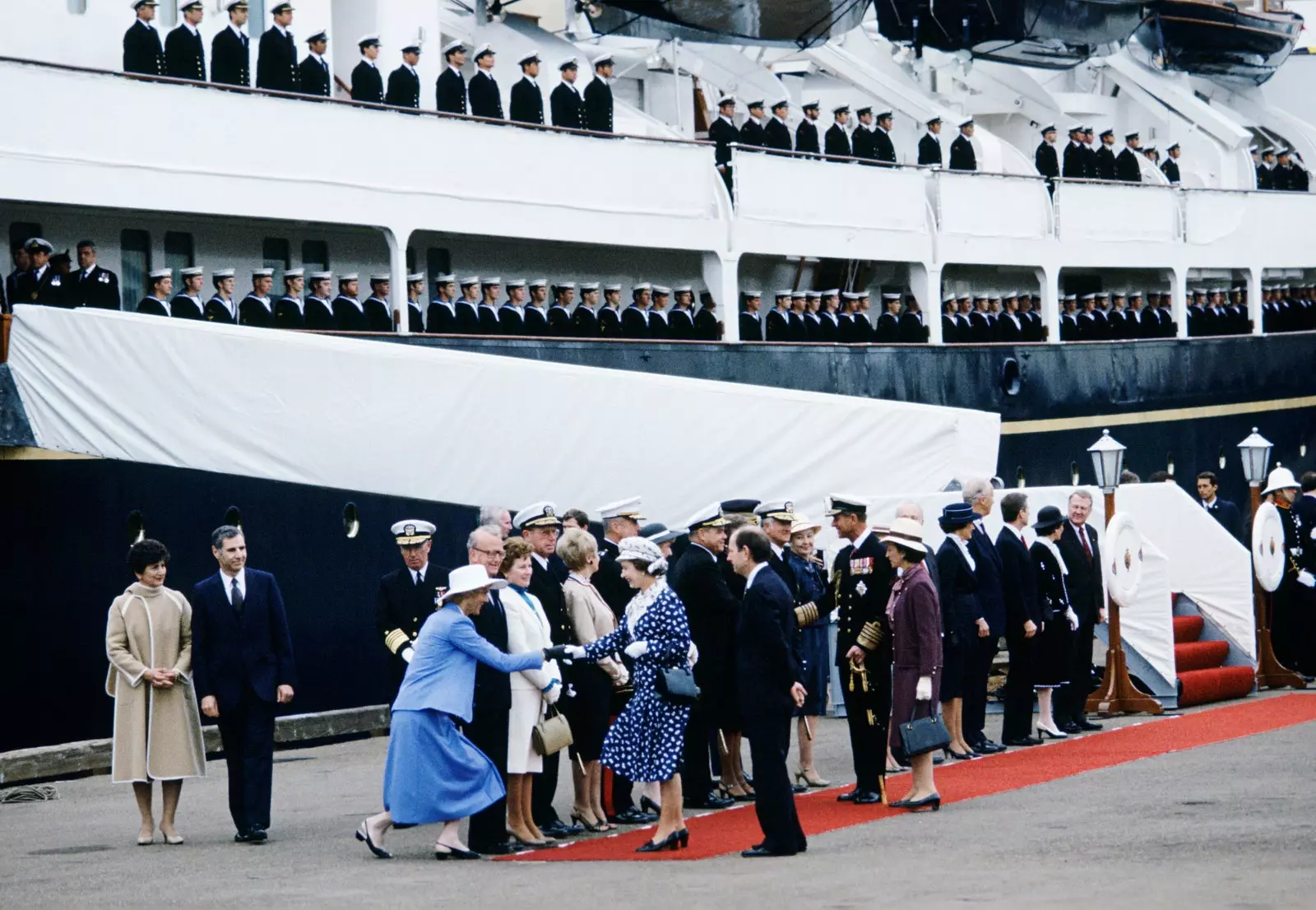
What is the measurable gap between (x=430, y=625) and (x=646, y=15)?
15392 millimetres

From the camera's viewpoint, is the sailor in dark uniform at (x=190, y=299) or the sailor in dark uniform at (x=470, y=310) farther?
the sailor in dark uniform at (x=470, y=310)

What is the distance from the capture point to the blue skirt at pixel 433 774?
29.0 feet

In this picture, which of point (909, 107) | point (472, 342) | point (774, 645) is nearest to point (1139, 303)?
point (909, 107)

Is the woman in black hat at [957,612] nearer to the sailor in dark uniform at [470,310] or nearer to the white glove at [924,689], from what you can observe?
the white glove at [924,689]

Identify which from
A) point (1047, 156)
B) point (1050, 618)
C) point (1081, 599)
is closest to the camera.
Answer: point (1050, 618)

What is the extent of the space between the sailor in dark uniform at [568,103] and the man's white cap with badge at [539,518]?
30.7 feet

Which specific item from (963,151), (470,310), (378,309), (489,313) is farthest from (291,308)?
(963,151)

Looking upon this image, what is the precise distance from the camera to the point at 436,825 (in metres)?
10.4

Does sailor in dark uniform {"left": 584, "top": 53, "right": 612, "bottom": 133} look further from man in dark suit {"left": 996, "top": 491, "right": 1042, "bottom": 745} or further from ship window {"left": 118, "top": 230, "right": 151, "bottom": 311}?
man in dark suit {"left": 996, "top": 491, "right": 1042, "bottom": 745}

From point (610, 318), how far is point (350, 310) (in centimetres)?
334

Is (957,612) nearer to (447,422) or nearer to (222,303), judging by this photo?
(447,422)

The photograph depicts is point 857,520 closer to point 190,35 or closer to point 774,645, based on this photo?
point 774,645

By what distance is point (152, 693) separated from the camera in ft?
32.1

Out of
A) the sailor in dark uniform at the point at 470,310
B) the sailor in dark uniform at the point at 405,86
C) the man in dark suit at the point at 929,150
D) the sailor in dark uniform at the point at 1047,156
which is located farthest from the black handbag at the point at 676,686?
the sailor in dark uniform at the point at 1047,156
